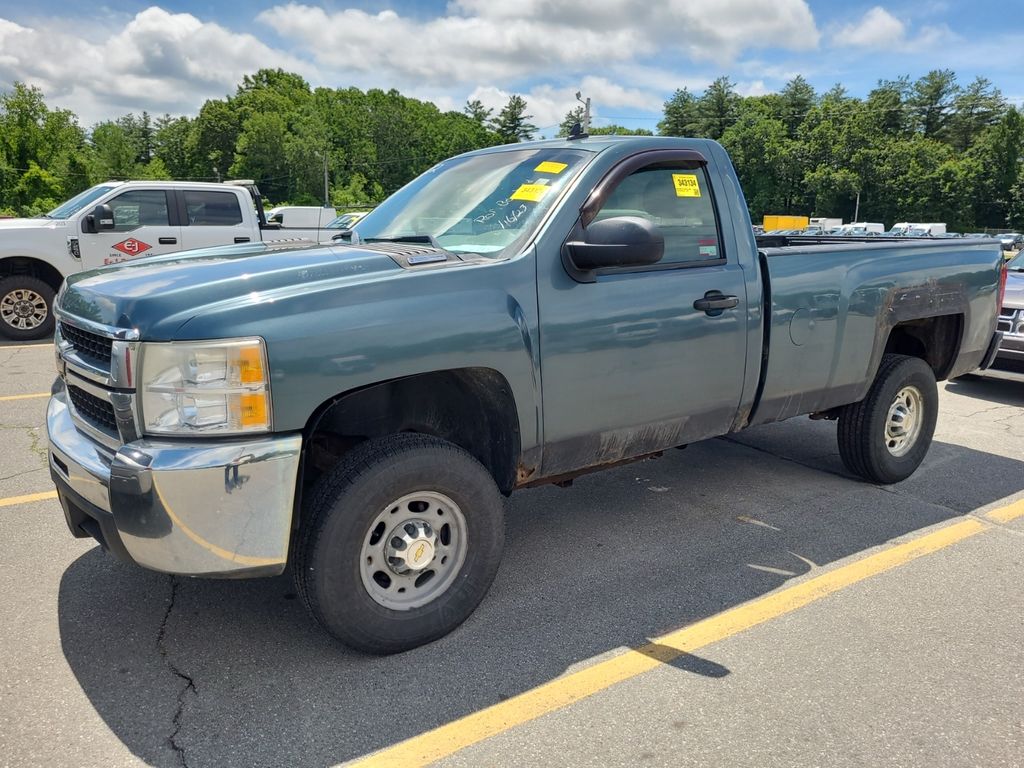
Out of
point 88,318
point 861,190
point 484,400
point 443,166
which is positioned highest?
point 861,190

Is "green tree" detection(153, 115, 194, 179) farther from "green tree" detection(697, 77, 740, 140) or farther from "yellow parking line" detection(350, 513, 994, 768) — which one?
"yellow parking line" detection(350, 513, 994, 768)

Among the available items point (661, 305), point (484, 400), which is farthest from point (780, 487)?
point (484, 400)

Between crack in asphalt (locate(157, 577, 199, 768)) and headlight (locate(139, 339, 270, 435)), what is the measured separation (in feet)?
3.12

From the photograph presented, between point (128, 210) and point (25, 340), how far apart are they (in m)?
2.10

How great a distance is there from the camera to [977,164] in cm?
6838

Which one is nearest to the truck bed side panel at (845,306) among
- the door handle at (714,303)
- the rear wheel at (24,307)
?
the door handle at (714,303)

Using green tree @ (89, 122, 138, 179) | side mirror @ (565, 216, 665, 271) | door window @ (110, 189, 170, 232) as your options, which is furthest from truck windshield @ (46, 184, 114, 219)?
green tree @ (89, 122, 138, 179)

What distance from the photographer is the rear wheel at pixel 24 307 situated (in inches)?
389

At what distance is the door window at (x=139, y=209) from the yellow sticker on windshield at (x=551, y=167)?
8.55 meters

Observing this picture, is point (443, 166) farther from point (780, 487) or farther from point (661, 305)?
point (780, 487)

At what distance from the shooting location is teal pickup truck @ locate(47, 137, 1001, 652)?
2.53 m

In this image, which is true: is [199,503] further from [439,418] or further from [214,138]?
[214,138]

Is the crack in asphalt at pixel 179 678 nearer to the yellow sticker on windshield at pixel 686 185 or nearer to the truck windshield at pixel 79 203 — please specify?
the yellow sticker on windshield at pixel 686 185

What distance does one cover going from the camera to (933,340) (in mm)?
5188
